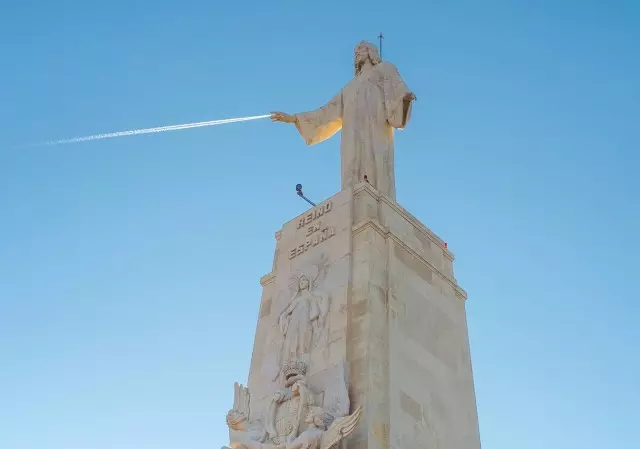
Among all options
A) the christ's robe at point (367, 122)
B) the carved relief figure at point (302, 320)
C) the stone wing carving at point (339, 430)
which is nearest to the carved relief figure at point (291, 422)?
the stone wing carving at point (339, 430)

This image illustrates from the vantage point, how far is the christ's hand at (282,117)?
802 inches

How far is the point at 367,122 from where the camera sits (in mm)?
19781

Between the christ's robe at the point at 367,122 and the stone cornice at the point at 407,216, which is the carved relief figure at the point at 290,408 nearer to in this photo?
the stone cornice at the point at 407,216

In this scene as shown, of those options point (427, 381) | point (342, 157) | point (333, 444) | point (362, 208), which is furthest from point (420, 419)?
point (342, 157)

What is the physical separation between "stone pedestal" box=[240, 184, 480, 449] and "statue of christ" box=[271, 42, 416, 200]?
1.69m

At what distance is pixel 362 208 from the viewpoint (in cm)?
1673

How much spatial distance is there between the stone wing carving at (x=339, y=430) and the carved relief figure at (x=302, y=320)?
8.17 ft

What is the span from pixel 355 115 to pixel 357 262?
5.78m

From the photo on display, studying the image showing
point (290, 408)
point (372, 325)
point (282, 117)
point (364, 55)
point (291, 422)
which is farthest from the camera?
point (364, 55)

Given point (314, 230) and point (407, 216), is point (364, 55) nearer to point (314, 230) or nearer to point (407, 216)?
point (407, 216)

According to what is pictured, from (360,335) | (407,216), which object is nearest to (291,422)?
(360,335)

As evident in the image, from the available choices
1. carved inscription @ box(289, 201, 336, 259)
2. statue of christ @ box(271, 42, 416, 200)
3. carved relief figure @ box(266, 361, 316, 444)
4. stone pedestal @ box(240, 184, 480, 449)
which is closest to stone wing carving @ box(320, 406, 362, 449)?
stone pedestal @ box(240, 184, 480, 449)

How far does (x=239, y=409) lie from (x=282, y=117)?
29.0ft

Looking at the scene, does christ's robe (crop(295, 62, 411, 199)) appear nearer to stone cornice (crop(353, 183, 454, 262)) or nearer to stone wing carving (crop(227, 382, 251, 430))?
stone cornice (crop(353, 183, 454, 262))
